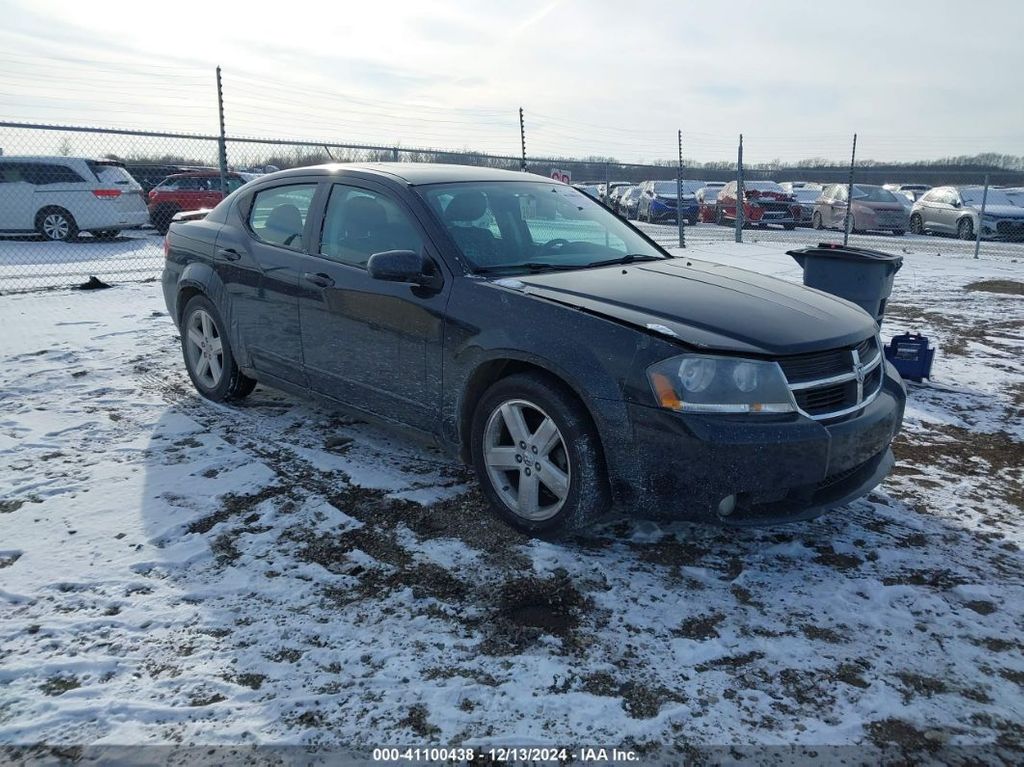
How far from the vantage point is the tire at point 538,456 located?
325cm

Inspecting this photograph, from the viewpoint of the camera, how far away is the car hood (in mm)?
3150

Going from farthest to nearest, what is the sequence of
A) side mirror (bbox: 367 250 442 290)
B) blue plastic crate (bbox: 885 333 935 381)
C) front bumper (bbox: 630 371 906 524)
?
blue plastic crate (bbox: 885 333 935 381), side mirror (bbox: 367 250 442 290), front bumper (bbox: 630 371 906 524)

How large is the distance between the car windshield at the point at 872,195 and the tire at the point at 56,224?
64.7 feet

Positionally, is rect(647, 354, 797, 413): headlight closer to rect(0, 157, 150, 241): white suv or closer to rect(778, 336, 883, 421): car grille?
rect(778, 336, 883, 421): car grille

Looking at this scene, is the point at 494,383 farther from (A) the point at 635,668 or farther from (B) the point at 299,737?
(B) the point at 299,737

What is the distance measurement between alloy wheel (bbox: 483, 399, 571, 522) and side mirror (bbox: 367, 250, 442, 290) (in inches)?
29.1

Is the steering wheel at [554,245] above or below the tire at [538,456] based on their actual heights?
above

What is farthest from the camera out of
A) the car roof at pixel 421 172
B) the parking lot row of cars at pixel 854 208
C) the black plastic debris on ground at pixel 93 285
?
the parking lot row of cars at pixel 854 208

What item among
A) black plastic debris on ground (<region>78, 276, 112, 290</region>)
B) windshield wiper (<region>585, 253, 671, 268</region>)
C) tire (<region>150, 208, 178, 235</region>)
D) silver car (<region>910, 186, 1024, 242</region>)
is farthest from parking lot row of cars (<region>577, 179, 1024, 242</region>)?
windshield wiper (<region>585, 253, 671, 268</region>)

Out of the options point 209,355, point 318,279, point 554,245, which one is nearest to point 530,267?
point 554,245

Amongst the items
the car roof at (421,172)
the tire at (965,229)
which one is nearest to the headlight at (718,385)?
the car roof at (421,172)

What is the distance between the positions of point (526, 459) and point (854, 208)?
21402 mm

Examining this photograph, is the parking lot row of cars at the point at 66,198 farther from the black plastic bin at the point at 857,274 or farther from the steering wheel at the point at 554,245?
the steering wheel at the point at 554,245

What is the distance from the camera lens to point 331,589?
3078 millimetres
